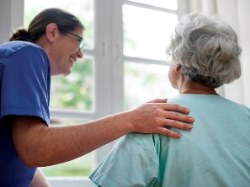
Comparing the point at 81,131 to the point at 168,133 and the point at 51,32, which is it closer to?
the point at 168,133

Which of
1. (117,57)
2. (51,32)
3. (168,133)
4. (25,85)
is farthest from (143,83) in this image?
(25,85)

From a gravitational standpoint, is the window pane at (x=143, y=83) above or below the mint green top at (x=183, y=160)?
above

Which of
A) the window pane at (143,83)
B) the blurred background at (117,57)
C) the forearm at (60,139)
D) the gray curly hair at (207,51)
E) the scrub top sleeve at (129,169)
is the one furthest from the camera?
the window pane at (143,83)

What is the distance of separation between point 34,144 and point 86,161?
119cm

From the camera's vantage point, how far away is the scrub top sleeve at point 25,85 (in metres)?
0.99

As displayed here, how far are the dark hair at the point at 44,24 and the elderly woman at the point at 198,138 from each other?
469mm

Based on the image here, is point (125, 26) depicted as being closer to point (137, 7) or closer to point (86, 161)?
point (137, 7)

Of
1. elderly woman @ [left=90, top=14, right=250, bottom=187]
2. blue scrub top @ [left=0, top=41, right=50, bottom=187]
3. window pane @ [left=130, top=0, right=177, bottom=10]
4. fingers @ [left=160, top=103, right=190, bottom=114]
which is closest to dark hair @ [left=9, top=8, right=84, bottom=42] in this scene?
blue scrub top @ [left=0, top=41, right=50, bottom=187]

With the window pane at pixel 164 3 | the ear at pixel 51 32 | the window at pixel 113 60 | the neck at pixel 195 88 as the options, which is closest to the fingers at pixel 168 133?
the neck at pixel 195 88

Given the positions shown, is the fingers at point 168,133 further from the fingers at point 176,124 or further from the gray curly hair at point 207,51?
the gray curly hair at point 207,51

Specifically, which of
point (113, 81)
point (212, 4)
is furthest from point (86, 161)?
point (212, 4)

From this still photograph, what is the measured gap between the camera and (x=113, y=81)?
2123mm

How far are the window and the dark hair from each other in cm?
53

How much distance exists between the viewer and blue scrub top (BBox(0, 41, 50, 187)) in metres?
0.99
